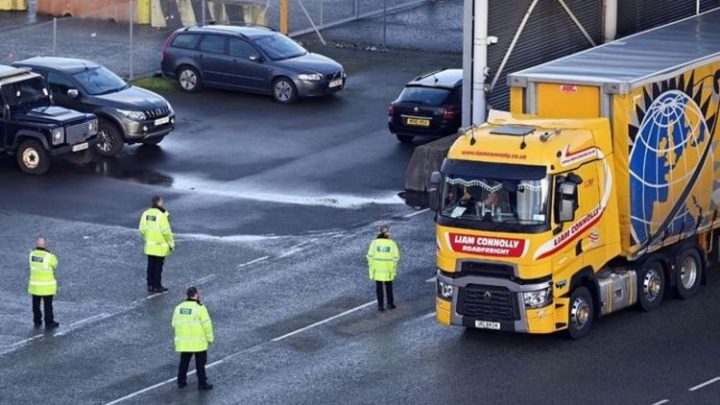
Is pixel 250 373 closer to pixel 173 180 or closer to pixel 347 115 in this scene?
pixel 173 180

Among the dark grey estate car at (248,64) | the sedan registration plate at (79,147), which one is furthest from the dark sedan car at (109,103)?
the dark grey estate car at (248,64)

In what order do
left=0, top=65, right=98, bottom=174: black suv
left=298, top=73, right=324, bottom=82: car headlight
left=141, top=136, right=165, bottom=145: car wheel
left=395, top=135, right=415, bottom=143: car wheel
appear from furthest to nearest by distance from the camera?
left=298, top=73, right=324, bottom=82: car headlight → left=395, top=135, right=415, bottom=143: car wheel → left=141, top=136, right=165, bottom=145: car wheel → left=0, top=65, right=98, bottom=174: black suv

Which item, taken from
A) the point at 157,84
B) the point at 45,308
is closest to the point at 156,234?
the point at 45,308

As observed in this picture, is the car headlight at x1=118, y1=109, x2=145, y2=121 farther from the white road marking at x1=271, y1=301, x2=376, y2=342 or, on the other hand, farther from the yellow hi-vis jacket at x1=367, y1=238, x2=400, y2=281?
the yellow hi-vis jacket at x1=367, y1=238, x2=400, y2=281

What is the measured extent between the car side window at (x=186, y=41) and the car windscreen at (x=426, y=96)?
637 cm

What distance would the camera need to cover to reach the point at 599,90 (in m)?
24.2

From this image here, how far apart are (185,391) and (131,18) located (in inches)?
870

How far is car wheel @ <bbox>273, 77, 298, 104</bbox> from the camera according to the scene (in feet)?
126

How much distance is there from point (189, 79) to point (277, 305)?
15078 mm

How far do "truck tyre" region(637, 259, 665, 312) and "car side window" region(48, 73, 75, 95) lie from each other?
47.2ft

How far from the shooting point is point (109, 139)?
34.7 metres

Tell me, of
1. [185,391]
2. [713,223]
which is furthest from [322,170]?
[185,391]

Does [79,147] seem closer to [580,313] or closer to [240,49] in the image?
[240,49]

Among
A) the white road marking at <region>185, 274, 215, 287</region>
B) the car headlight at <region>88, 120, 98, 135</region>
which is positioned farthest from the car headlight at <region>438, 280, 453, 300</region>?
the car headlight at <region>88, 120, 98, 135</region>
